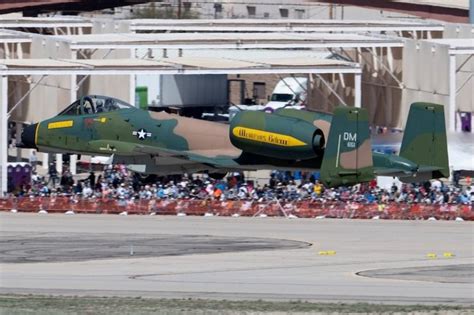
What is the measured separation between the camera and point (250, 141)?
47.3 m

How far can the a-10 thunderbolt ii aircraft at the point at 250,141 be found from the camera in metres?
45.7

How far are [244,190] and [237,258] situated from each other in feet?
37.8

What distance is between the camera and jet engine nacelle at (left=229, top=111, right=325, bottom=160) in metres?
47.0

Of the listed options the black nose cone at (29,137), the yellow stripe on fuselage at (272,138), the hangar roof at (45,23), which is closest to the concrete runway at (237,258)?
the black nose cone at (29,137)

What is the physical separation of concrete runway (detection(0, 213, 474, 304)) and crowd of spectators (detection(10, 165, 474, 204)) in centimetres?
148

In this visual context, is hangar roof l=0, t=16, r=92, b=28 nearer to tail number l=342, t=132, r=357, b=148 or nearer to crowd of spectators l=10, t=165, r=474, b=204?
crowd of spectators l=10, t=165, r=474, b=204

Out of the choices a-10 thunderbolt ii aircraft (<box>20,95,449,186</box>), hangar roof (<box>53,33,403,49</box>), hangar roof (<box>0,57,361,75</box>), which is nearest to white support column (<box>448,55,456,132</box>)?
hangar roof (<box>0,57,361,75</box>)

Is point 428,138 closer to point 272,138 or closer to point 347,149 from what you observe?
point 347,149

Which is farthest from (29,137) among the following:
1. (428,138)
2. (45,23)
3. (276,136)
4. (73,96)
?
(45,23)

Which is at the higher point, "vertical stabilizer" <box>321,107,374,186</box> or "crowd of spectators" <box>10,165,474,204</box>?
"vertical stabilizer" <box>321,107,374,186</box>

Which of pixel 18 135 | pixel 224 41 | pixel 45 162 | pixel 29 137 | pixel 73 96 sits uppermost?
pixel 224 41

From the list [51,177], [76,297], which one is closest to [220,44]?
[51,177]

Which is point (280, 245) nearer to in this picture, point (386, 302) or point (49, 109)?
point (386, 302)

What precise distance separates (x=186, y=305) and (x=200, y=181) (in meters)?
24.2
